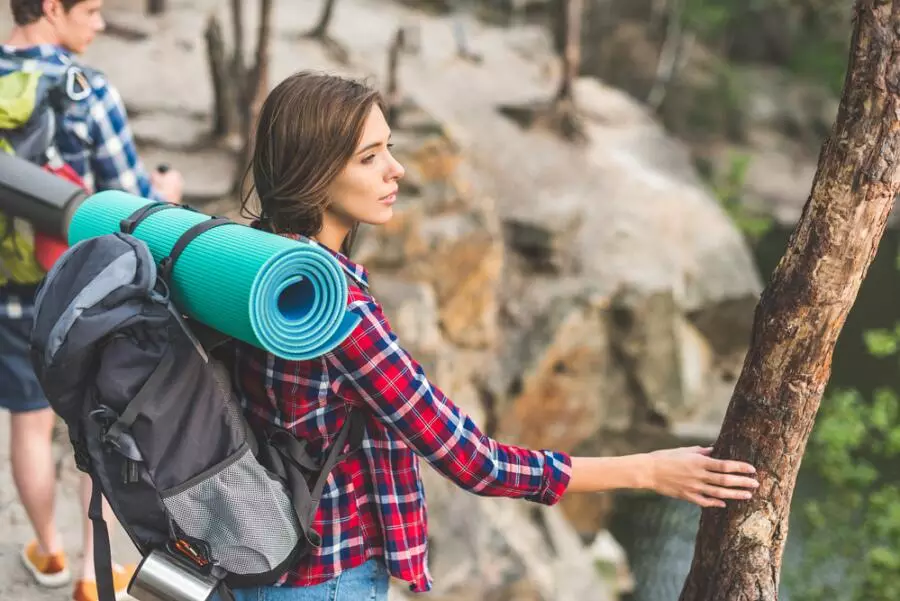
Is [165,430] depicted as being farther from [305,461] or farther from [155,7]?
[155,7]

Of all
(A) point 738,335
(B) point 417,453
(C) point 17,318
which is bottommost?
(A) point 738,335

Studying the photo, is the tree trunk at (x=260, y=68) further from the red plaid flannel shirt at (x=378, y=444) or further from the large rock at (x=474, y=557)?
the red plaid flannel shirt at (x=378, y=444)

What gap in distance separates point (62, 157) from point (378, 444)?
1.48m

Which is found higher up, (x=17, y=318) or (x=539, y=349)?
(x=17, y=318)

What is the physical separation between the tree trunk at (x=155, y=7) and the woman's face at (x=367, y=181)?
11.2 meters

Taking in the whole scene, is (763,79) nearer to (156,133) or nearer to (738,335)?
(738,335)

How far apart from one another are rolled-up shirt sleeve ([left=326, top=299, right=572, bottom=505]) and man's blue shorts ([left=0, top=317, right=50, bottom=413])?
1.50m

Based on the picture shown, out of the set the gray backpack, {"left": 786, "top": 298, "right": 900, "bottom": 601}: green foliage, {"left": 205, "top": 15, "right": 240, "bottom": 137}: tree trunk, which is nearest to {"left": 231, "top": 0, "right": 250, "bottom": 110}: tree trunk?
{"left": 205, "top": 15, "right": 240, "bottom": 137}: tree trunk

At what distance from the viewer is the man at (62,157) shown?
2.54m

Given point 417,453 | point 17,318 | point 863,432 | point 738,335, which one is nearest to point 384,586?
point 417,453

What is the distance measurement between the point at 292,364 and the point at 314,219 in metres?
0.27

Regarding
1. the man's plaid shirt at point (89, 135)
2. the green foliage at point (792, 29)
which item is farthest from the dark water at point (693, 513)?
the green foliage at point (792, 29)

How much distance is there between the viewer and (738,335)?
12.1 metres

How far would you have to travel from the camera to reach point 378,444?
1665 millimetres
